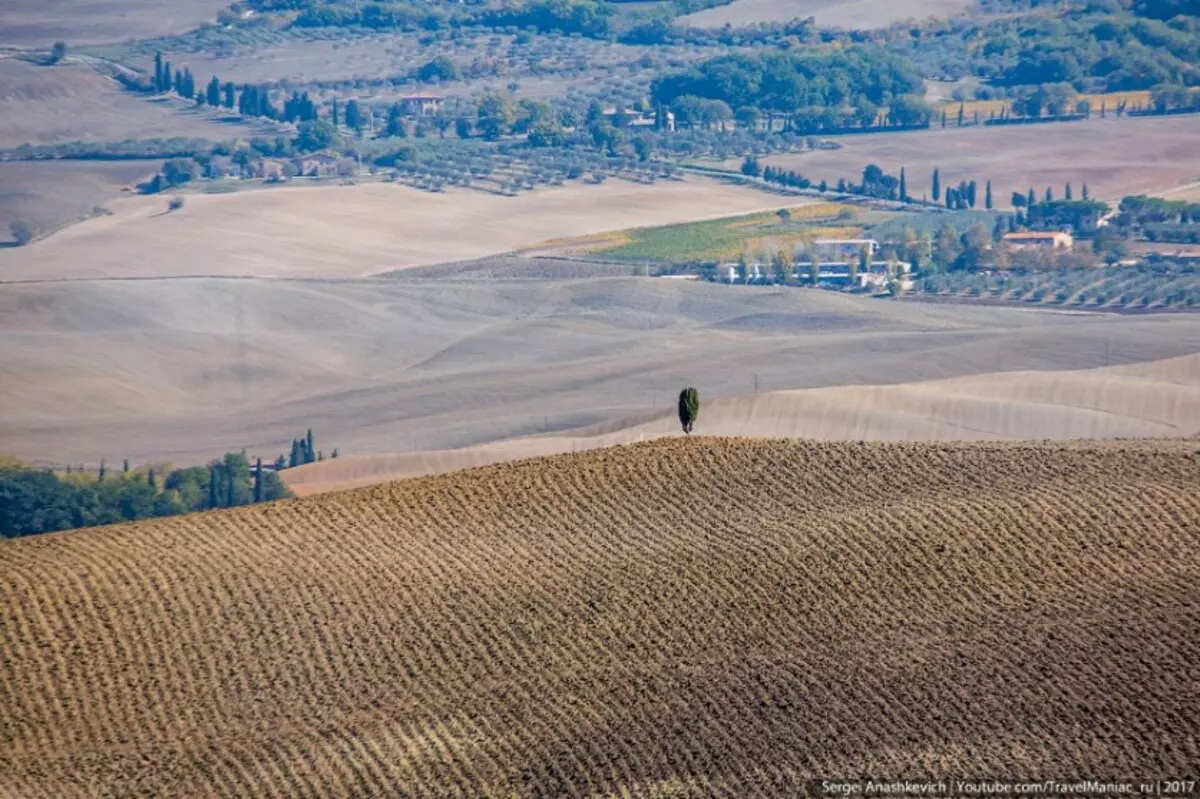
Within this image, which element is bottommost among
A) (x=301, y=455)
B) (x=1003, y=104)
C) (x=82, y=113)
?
(x=301, y=455)

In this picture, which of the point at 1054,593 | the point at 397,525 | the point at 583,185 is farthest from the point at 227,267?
the point at 1054,593

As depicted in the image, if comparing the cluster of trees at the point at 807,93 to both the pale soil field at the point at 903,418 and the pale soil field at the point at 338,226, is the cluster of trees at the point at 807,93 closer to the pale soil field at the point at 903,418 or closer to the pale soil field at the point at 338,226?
the pale soil field at the point at 338,226

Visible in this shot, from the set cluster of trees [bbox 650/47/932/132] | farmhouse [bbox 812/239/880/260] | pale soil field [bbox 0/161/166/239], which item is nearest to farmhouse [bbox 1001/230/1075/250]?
farmhouse [bbox 812/239/880/260]

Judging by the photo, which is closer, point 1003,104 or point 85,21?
point 1003,104

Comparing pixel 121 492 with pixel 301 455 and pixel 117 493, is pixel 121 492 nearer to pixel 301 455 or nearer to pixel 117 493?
pixel 117 493

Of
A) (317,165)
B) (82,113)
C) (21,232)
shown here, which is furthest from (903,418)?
(82,113)

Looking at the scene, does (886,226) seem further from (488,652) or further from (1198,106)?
(488,652)

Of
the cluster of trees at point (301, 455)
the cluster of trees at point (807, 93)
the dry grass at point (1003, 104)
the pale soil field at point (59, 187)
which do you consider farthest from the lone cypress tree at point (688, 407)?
the cluster of trees at point (807, 93)
